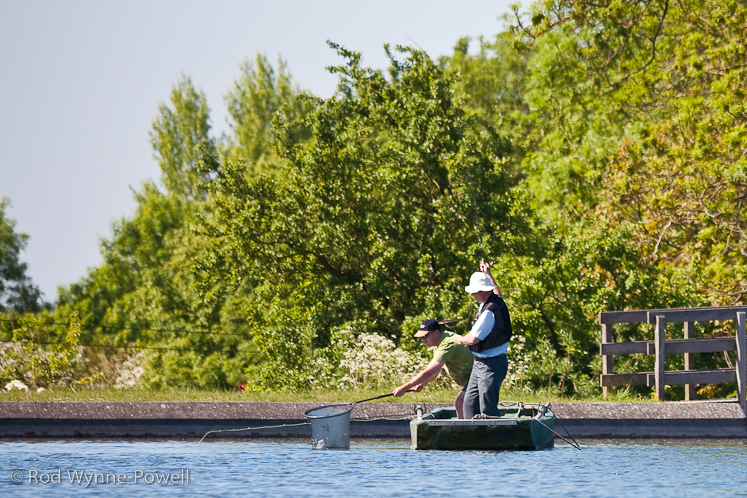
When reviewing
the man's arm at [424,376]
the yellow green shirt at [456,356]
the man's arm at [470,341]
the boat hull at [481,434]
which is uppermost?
the man's arm at [470,341]

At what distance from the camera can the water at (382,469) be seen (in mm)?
8438

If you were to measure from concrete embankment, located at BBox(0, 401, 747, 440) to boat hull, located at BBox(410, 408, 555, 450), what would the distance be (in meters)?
1.25

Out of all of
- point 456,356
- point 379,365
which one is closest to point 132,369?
point 379,365

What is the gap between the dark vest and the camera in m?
10.4

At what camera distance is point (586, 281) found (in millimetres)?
16125

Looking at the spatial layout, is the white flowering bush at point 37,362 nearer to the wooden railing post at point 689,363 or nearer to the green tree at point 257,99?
the wooden railing post at point 689,363

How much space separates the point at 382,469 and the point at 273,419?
3.09 metres

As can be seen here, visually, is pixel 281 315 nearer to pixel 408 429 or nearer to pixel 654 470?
pixel 408 429

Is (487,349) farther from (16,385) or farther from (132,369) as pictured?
(132,369)

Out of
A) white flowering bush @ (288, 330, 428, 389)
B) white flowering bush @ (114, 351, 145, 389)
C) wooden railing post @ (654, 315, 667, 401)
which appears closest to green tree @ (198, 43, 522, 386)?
white flowering bush @ (288, 330, 428, 389)

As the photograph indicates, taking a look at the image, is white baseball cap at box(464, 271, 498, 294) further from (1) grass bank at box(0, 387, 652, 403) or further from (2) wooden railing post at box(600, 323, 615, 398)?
(2) wooden railing post at box(600, 323, 615, 398)

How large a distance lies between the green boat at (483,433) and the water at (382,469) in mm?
126

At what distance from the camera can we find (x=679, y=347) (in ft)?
42.7

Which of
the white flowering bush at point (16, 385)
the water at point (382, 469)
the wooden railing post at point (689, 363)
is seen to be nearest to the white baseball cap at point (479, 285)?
the water at point (382, 469)
